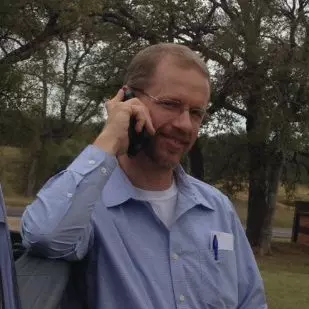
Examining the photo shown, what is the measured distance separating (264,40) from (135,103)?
18.1 m

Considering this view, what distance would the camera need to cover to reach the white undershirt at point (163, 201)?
7.74ft

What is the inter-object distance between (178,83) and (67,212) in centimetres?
60

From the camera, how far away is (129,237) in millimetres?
2268

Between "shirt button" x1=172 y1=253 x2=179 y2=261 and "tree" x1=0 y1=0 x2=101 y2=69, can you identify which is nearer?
"shirt button" x1=172 y1=253 x2=179 y2=261

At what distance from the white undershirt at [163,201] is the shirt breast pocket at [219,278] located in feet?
0.52

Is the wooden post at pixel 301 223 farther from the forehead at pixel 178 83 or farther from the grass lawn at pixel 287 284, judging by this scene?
the forehead at pixel 178 83

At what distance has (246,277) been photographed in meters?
2.55

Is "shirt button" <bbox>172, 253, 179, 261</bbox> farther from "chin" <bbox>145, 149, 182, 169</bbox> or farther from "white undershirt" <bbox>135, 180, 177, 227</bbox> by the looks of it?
"chin" <bbox>145, 149, 182, 169</bbox>

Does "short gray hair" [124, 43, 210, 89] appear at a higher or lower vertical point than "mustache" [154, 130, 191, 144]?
higher

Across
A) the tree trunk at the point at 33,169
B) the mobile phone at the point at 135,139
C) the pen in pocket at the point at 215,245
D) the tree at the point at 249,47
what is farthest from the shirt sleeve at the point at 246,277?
the tree trunk at the point at 33,169

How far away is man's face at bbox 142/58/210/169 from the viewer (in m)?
2.33

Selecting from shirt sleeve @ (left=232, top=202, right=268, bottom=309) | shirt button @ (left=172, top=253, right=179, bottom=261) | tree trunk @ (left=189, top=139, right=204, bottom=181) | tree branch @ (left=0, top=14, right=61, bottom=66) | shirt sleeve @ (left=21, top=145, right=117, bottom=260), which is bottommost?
tree trunk @ (left=189, top=139, right=204, bottom=181)

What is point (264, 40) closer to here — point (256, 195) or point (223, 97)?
point (223, 97)

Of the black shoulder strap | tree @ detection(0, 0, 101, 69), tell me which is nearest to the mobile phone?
the black shoulder strap
